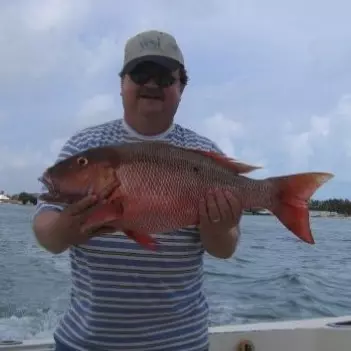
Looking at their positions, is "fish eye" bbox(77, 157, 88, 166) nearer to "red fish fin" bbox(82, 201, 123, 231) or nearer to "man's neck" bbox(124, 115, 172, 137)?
"red fish fin" bbox(82, 201, 123, 231)

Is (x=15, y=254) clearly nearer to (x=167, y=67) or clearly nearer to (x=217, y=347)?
(x=217, y=347)

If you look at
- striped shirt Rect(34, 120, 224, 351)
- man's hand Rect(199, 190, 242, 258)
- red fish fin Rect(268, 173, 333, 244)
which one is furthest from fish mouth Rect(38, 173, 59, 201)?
red fish fin Rect(268, 173, 333, 244)

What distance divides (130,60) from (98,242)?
715 mm

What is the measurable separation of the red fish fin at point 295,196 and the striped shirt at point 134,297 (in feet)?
1.14

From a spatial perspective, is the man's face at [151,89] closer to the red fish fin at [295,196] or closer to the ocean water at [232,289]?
the red fish fin at [295,196]

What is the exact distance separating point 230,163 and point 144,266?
50cm

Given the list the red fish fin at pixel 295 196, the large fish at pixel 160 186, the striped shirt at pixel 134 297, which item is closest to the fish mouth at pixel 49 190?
the large fish at pixel 160 186

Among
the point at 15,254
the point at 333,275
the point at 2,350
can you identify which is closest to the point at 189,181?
the point at 2,350

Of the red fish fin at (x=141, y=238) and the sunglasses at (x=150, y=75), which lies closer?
the red fish fin at (x=141, y=238)

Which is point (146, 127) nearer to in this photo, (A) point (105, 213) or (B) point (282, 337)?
(A) point (105, 213)

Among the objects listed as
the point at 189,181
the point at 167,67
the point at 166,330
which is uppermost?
the point at 167,67

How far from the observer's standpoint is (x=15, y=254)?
17.3m

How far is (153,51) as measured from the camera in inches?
104

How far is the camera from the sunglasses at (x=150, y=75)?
8.63ft
